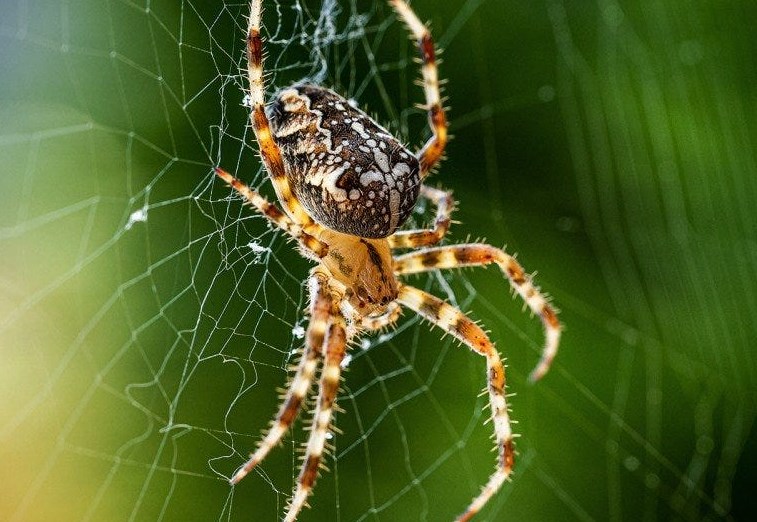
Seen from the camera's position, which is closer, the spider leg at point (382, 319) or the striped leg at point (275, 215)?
the striped leg at point (275, 215)

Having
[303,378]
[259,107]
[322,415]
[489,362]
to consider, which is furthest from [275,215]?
[489,362]

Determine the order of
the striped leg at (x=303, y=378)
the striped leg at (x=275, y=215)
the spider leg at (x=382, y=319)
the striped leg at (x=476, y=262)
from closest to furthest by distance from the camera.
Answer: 1. the striped leg at (x=303, y=378)
2. the striped leg at (x=275, y=215)
3. the spider leg at (x=382, y=319)
4. the striped leg at (x=476, y=262)

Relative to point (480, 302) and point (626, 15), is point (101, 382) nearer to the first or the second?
point (480, 302)

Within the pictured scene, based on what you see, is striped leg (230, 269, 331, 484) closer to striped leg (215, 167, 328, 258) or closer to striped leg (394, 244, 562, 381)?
striped leg (215, 167, 328, 258)

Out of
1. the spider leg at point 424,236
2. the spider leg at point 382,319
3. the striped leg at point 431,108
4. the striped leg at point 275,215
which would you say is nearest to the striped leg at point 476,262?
the spider leg at point 424,236

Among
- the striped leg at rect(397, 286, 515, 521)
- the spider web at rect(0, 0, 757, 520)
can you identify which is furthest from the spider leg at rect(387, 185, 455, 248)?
the spider web at rect(0, 0, 757, 520)

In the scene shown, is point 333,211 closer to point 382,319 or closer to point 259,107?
point 259,107

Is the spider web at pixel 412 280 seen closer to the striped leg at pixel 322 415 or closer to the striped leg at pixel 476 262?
the striped leg at pixel 322 415

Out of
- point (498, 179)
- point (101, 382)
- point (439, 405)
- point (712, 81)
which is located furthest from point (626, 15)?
point (101, 382)
